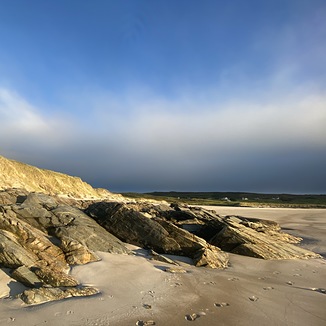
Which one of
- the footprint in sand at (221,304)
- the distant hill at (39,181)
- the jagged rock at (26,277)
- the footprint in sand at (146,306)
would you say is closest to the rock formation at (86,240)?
the jagged rock at (26,277)

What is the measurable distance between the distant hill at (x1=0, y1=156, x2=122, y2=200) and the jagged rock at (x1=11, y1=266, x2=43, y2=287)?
51.4m

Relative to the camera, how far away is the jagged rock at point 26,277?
962 cm

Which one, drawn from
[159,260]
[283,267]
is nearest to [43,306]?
[159,260]

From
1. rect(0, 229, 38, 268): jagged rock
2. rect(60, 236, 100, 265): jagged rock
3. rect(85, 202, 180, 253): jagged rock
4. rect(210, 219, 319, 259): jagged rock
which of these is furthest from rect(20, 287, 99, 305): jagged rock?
rect(210, 219, 319, 259): jagged rock

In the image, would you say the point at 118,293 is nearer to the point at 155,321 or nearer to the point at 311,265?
the point at 155,321

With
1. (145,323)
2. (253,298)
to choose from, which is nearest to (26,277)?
(145,323)

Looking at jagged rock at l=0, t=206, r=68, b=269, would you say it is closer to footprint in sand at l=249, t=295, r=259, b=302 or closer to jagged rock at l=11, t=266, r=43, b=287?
jagged rock at l=11, t=266, r=43, b=287

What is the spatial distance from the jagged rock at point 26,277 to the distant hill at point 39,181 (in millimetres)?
51420

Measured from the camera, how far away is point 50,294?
8883mm

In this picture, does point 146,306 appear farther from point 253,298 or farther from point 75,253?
point 75,253

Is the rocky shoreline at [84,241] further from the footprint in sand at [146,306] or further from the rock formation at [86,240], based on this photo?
the footprint in sand at [146,306]

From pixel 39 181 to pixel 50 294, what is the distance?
221 ft

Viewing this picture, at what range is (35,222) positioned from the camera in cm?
1534

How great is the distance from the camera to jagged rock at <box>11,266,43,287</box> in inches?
379
